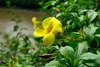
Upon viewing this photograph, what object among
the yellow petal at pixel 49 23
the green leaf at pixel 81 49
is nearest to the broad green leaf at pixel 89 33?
the green leaf at pixel 81 49

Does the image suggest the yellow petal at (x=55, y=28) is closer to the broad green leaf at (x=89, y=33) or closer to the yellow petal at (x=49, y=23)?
the yellow petal at (x=49, y=23)

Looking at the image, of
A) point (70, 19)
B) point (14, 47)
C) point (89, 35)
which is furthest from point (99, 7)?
point (89, 35)

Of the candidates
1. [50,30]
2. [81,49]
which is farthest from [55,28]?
[81,49]

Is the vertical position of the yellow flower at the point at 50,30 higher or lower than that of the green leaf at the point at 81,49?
higher

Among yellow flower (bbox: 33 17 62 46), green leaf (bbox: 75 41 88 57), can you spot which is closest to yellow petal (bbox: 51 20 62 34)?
yellow flower (bbox: 33 17 62 46)

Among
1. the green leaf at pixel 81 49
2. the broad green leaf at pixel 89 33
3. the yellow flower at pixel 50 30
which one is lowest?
the green leaf at pixel 81 49

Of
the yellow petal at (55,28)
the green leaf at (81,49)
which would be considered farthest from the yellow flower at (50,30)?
the green leaf at (81,49)

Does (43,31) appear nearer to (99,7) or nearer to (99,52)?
(99,52)

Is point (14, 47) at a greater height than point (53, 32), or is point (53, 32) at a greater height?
point (53, 32)

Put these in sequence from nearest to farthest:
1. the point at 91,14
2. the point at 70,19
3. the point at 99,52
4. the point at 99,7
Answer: the point at 99,52, the point at 91,14, the point at 70,19, the point at 99,7

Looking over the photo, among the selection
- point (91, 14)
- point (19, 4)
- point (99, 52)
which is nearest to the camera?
point (99, 52)
